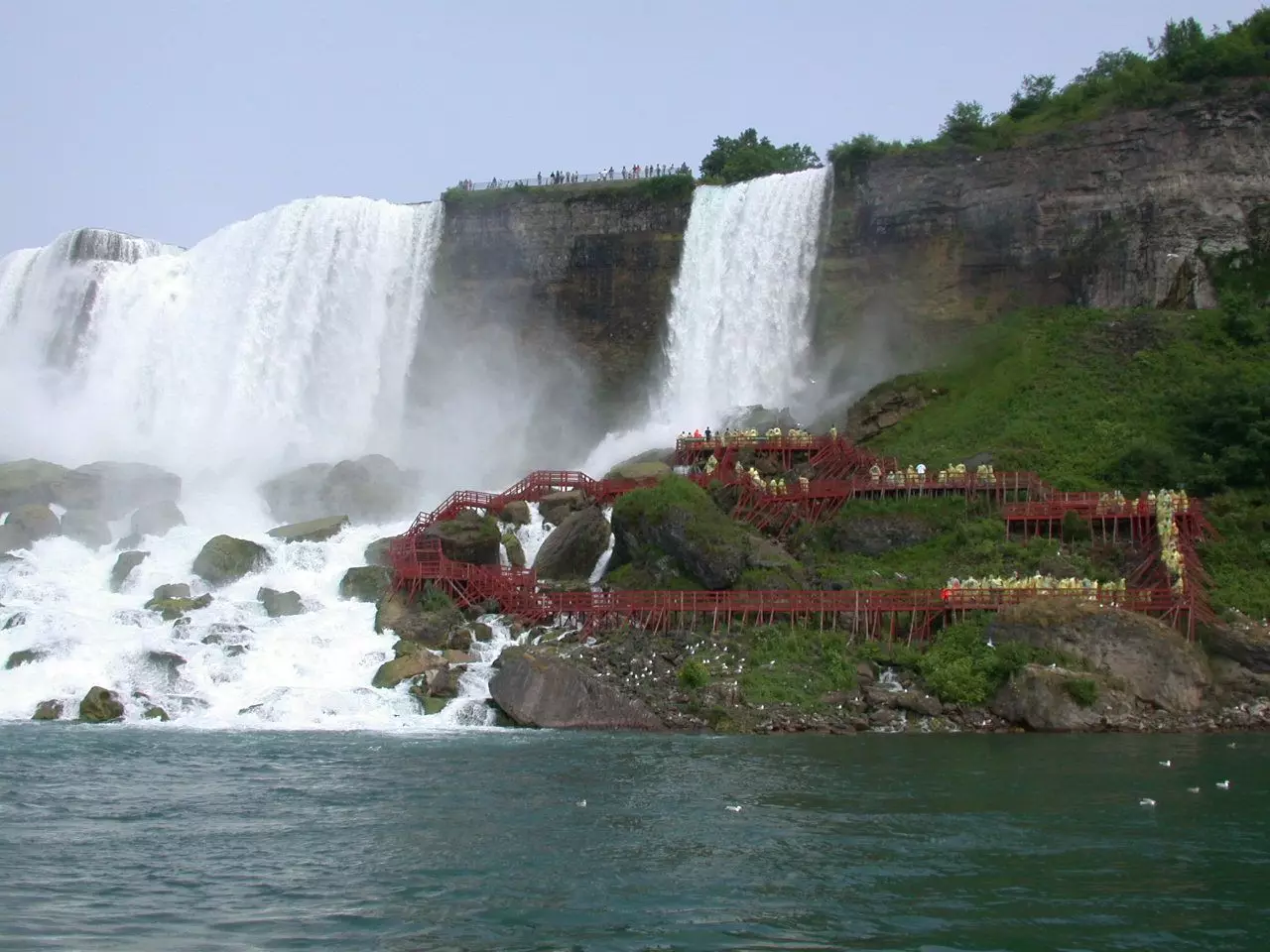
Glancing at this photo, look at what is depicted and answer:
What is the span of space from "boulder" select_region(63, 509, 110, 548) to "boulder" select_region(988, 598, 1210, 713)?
3623 centimetres

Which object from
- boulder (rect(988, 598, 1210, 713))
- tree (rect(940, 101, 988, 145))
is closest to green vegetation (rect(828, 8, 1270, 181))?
tree (rect(940, 101, 988, 145))

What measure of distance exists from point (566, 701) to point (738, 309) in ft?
107

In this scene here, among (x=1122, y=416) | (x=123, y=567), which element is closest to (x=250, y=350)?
(x=123, y=567)

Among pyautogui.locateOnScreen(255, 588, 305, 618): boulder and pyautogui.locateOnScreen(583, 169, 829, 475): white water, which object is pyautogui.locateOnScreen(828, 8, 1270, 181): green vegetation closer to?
pyautogui.locateOnScreen(583, 169, 829, 475): white water

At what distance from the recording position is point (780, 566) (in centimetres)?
4153

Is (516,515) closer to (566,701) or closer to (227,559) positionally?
(227,559)

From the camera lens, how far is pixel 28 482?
2309 inches

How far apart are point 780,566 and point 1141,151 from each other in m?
29.3

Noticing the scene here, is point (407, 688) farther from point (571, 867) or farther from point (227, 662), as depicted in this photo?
point (571, 867)

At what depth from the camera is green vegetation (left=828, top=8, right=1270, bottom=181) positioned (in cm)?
5844

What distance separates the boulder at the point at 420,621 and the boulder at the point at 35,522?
59.9 feet

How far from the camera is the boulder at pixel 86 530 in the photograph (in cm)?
5403

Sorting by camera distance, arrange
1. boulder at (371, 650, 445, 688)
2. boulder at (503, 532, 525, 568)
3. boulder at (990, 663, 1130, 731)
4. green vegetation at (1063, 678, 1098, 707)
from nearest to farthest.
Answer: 1. boulder at (990, 663, 1130, 731)
2. green vegetation at (1063, 678, 1098, 707)
3. boulder at (371, 650, 445, 688)
4. boulder at (503, 532, 525, 568)

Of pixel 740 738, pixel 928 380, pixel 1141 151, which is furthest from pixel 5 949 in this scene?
pixel 1141 151
